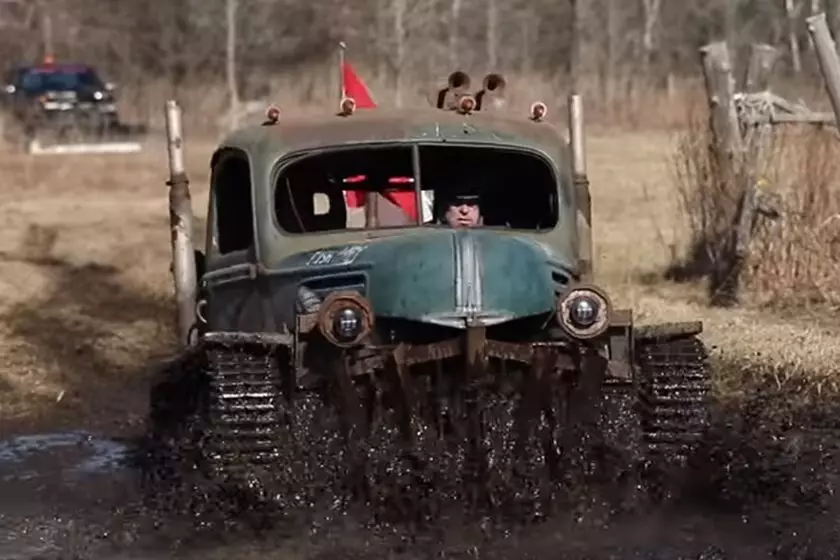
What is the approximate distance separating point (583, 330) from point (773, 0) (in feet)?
128

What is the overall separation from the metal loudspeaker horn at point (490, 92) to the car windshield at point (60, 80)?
945 inches

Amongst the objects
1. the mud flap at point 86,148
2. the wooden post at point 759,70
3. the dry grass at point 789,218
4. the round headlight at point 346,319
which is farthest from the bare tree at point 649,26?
the round headlight at point 346,319

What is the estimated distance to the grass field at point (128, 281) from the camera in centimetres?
1115

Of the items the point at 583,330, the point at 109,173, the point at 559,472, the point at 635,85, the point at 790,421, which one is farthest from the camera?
the point at 635,85

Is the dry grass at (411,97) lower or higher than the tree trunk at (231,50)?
lower

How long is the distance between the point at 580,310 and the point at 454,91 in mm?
2572

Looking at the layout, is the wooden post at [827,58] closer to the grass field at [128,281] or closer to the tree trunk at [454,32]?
the grass field at [128,281]

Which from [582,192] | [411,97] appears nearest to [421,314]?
[582,192]

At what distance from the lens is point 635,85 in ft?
115

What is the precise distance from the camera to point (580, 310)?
6930 mm

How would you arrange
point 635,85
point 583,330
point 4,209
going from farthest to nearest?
point 635,85
point 4,209
point 583,330

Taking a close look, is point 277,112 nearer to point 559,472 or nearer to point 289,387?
point 289,387

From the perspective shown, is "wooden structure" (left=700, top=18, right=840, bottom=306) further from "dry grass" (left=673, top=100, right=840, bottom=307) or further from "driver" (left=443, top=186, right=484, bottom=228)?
"driver" (left=443, top=186, right=484, bottom=228)

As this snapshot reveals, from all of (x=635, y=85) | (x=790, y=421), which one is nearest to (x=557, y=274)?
(x=790, y=421)
